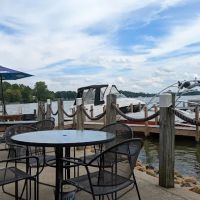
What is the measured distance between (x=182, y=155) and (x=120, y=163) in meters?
9.96

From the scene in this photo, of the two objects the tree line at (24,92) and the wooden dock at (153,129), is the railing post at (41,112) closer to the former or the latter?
the wooden dock at (153,129)

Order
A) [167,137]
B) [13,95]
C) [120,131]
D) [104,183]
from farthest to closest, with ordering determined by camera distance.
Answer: [13,95]
[120,131]
[167,137]
[104,183]

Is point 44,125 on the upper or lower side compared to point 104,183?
upper

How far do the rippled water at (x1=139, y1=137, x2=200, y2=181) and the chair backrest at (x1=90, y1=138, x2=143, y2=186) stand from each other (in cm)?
623

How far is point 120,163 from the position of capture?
387 cm

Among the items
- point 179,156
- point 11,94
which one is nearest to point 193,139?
point 179,156

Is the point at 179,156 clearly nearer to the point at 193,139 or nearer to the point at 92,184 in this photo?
the point at 193,139

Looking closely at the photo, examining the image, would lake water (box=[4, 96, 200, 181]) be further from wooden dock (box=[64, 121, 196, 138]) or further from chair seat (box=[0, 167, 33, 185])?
chair seat (box=[0, 167, 33, 185])

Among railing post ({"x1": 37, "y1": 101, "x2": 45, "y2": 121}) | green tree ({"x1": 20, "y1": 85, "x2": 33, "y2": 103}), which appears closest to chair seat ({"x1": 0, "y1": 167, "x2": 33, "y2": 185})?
railing post ({"x1": 37, "y1": 101, "x2": 45, "y2": 121})

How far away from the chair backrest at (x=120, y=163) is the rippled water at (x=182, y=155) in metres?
6.23

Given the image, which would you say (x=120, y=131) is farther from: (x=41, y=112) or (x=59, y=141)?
(x=41, y=112)

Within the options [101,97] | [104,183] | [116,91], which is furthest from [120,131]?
[116,91]

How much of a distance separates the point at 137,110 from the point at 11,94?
9.67 metres

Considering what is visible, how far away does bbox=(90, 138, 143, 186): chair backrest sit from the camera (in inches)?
142
